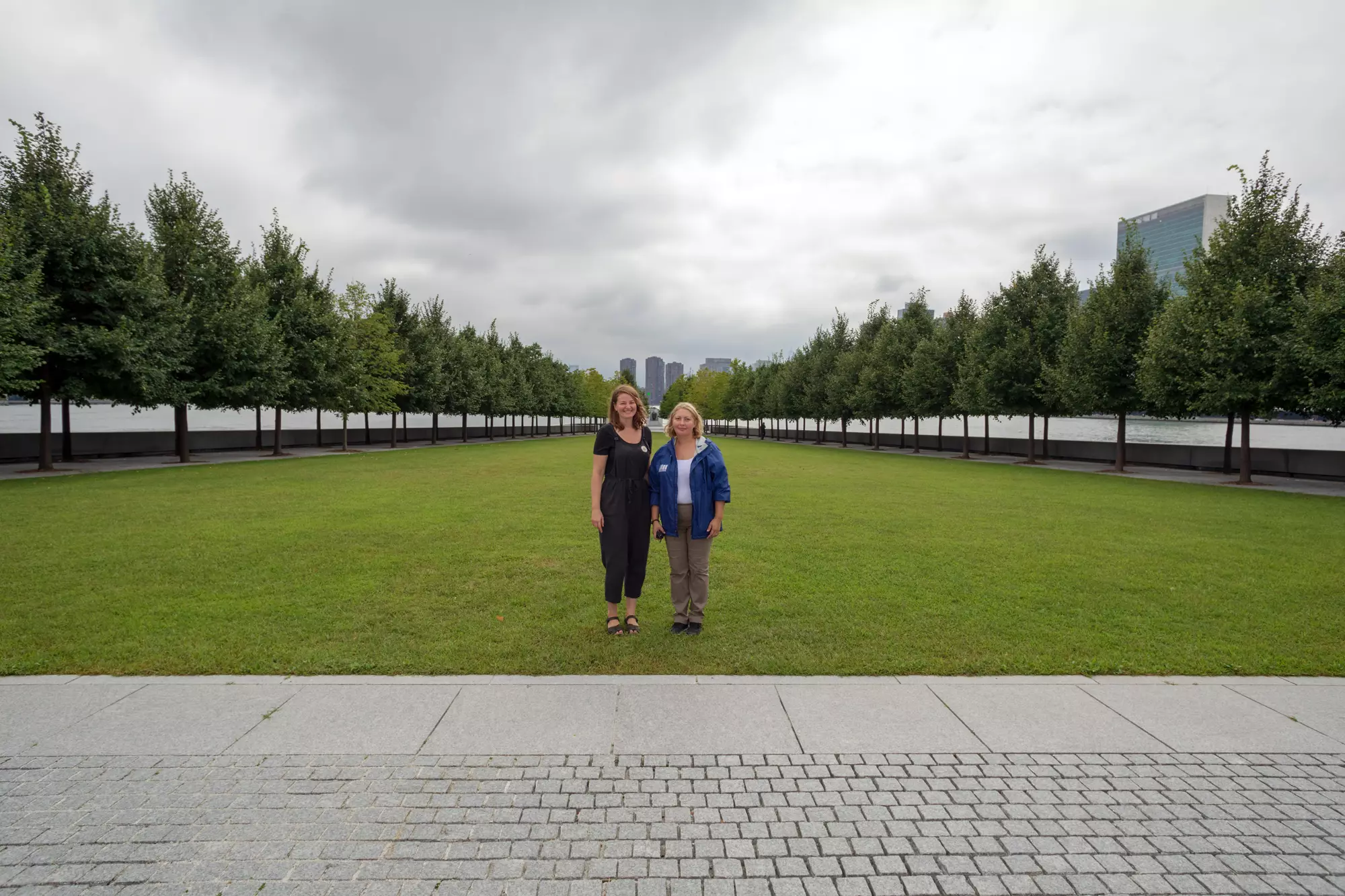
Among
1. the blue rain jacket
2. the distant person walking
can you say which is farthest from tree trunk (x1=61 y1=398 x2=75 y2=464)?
the blue rain jacket

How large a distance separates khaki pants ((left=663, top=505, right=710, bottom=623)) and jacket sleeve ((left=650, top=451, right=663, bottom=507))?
28cm

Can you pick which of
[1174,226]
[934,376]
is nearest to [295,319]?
[934,376]

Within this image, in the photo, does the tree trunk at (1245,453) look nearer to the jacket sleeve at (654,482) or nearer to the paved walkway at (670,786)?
the paved walkway at (670,786)

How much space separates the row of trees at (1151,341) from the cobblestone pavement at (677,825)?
21.0 m

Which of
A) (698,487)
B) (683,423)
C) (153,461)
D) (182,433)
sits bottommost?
(153,461)

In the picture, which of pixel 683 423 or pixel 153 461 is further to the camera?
pixel 153 461

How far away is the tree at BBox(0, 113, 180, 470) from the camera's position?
20.0m

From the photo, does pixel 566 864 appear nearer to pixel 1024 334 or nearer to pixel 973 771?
pixel 973 771

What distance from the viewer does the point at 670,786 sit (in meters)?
3.46

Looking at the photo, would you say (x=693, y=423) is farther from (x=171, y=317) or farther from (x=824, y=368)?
(x=824, y=368)

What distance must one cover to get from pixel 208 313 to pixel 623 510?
2740 cm

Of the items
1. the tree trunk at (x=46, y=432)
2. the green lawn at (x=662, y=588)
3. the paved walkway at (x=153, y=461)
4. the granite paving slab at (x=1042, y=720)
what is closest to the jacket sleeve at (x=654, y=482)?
the green lawn at (x=662, y=588)

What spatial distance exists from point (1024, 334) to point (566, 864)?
34.5 m

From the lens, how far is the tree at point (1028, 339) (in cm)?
3141
